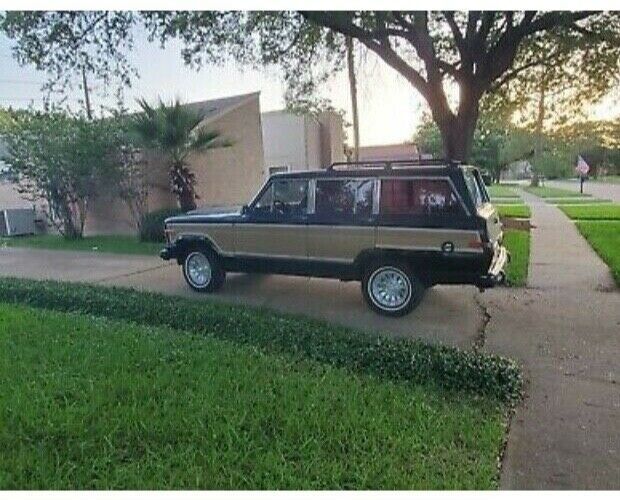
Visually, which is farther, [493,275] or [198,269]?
[198,269]

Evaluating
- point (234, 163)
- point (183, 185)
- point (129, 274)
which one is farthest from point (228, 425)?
point (234, 163)

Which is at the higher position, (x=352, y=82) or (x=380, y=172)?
(x=352, y=82)

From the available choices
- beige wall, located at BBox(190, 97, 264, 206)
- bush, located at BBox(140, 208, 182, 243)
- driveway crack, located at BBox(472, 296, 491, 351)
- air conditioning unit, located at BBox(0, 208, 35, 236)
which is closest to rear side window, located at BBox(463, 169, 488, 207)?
driveway crack, located at BBox(472, 296, 491, 351)

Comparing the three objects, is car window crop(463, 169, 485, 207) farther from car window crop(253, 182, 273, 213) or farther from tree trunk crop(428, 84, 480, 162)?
tree trunk crop(428, 84, 480, 162)

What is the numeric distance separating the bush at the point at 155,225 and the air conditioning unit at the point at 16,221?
20.4 ft

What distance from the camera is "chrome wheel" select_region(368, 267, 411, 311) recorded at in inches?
226

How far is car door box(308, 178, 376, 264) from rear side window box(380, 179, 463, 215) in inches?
7.3

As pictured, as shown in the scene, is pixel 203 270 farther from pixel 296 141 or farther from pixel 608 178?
pixel 608 178

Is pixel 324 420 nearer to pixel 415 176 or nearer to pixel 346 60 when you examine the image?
pixel 415 176

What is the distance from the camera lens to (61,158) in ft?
43.4

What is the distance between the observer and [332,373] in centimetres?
393

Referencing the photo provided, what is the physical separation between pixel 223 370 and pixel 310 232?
2561 mm

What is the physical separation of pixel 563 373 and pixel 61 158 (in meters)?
12.9

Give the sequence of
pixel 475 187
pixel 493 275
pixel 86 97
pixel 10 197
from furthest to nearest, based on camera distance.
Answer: pixel 10 197 < pixel 86 97 < pixel 475 187 < pixel 493 275
